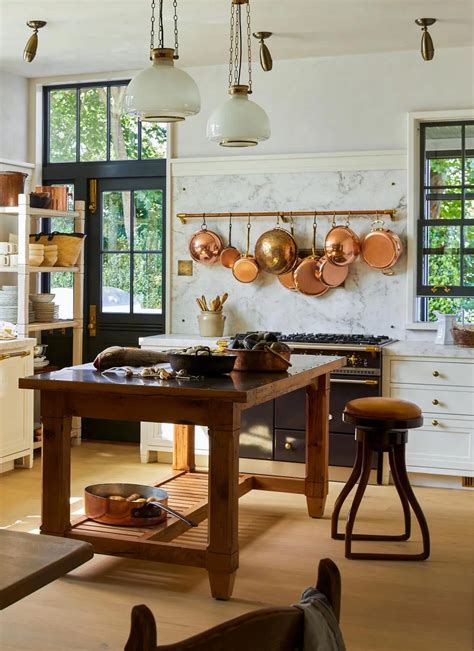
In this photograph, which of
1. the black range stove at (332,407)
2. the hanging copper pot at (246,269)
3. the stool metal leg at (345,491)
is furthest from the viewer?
the hanging copper pot at (246,269)

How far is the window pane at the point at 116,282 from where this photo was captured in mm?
7016

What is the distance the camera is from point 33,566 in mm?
1565

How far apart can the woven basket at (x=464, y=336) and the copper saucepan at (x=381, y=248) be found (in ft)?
2.12

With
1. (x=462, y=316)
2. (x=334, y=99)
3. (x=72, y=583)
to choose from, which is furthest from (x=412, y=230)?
(x=72, y=583)

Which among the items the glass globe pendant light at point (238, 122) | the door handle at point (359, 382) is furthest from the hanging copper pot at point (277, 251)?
the glass globe pendant light at point (238, 122)

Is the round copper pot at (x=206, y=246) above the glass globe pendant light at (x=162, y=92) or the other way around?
the other way around

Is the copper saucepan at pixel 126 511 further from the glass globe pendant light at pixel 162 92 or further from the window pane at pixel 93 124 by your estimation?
the window pane at pixel 93 124

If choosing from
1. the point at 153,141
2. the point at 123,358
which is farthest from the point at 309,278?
the point at 123,358

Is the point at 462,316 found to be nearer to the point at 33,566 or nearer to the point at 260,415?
the point at 260,415

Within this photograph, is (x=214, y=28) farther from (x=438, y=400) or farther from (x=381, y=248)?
(x=438, y=400)

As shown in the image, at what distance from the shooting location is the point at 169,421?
3707mm

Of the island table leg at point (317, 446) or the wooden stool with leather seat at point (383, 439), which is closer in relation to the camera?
the wooden stool with leather seat at point (383, 439)

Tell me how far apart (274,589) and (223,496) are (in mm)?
545

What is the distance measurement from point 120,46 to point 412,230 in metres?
2.35
